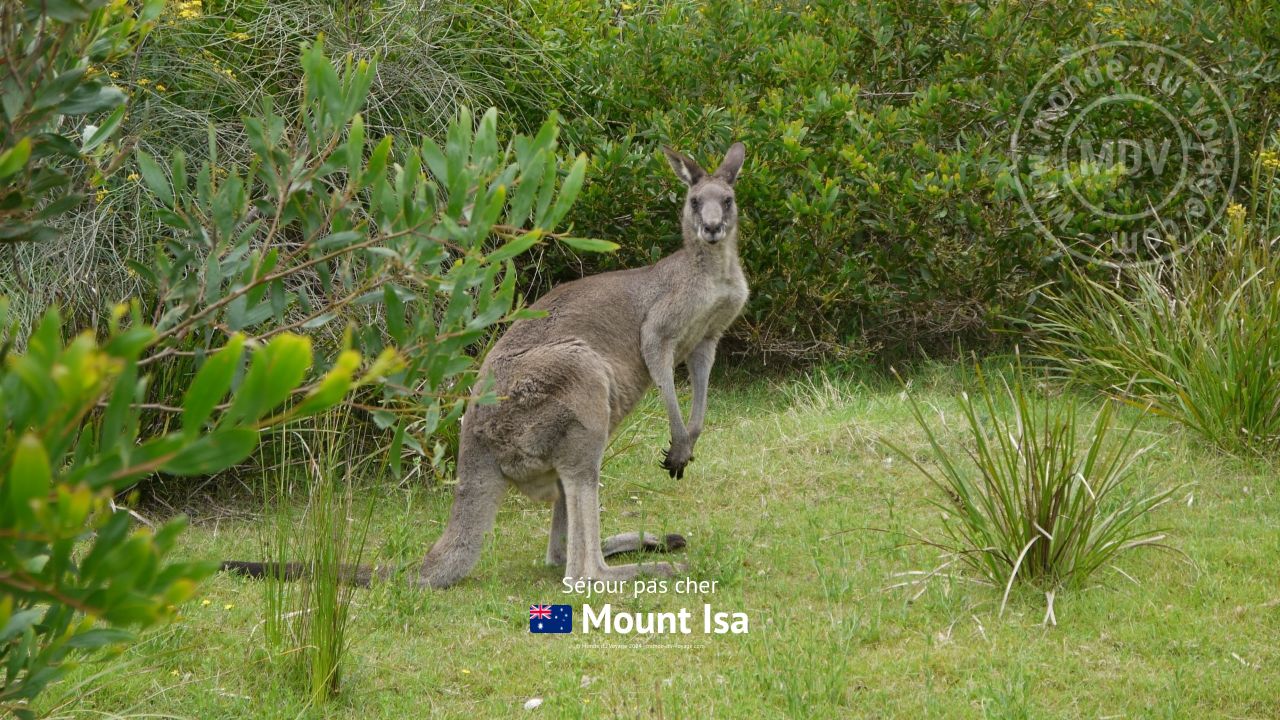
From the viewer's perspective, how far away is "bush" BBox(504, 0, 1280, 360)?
7559 mm

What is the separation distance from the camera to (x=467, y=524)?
512 centimetres

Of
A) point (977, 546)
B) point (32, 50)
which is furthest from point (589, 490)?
point (32, 50)

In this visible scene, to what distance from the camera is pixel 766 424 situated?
742 cm

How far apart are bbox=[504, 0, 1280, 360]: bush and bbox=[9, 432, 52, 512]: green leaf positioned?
21.0 ft

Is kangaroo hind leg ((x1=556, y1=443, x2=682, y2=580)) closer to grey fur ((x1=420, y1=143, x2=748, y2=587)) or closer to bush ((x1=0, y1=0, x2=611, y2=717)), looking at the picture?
grey fur ((x1=420, y1=143, x2=748, y2=587))

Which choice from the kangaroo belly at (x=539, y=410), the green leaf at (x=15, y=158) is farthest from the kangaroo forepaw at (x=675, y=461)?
the green leaf at (x=15, y=158)

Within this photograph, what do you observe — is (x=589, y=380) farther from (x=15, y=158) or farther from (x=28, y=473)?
(x=28, y=473)

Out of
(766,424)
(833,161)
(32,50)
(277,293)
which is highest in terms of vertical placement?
(32,50)

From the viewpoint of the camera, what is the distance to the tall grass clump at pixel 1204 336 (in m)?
5.97

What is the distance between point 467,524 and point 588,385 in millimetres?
752

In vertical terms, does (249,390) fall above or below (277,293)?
above

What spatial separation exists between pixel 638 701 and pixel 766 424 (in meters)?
3.47

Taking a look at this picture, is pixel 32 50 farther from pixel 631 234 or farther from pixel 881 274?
pixel 881 274

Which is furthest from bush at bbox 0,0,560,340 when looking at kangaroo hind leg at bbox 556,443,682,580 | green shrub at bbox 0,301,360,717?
green shrub at bbox 0,301,360,717
